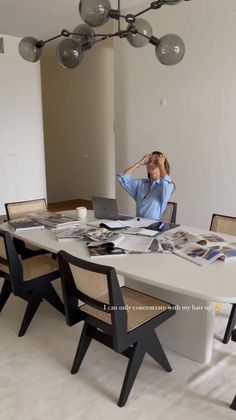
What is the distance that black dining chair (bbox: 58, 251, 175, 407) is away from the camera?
5.11ft

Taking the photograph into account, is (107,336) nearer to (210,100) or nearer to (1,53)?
(210,100)

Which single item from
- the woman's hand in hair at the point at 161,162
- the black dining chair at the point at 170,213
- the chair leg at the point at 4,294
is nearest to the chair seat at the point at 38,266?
the chair leg at the point at 4,294

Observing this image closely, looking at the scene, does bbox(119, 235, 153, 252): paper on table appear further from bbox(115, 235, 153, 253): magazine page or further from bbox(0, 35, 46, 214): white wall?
bbox(0, 35, 46, 214): white wall

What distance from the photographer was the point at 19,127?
5.71 meters

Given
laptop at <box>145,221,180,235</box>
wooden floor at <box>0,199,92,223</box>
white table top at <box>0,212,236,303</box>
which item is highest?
laptop at <box>145,221,180,235</box>

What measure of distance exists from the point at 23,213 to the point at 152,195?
1.20 metres

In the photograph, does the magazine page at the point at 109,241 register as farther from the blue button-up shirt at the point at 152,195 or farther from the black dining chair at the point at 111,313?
the blue button-up shirt at the point at 152,195

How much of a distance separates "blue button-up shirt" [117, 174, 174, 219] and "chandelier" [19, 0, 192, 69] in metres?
0.94

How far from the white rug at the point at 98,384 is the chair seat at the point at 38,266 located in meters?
0.42

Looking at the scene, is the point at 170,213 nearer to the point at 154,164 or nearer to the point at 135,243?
the point at 154,164

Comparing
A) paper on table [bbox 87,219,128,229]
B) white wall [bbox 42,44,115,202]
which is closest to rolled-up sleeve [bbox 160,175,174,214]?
paper on table [bbox 87,219,128,229]

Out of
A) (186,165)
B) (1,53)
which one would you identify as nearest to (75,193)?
(1,53)

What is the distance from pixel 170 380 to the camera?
6.38ft

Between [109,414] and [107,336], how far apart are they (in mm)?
363
